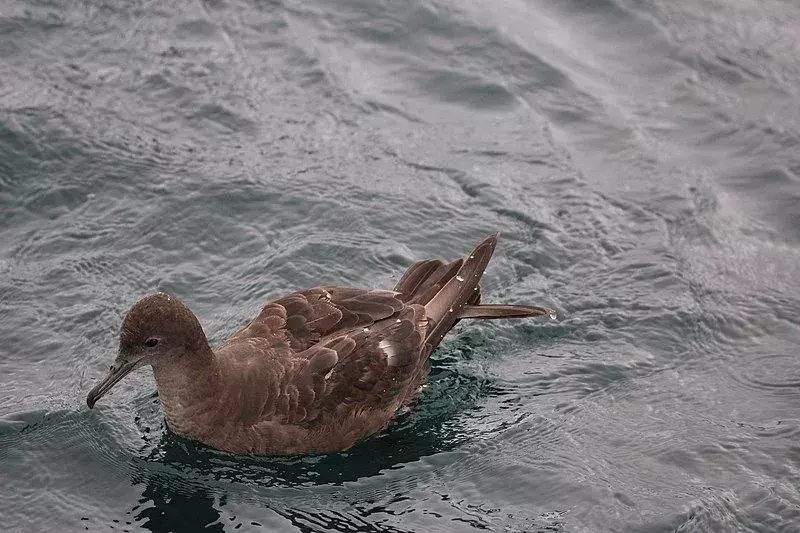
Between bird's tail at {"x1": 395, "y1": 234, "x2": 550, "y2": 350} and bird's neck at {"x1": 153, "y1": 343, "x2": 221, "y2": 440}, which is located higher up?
bird's tail at {"x1": 395, "y1": 234, "x2": 550, "y2": 350}

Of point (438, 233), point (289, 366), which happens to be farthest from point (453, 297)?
point (438, 233)

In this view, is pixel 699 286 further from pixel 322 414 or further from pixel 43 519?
pixel 43 519

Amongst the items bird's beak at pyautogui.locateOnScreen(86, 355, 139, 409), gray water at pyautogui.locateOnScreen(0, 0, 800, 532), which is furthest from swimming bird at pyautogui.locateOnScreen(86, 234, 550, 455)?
gray water at pyautogui.locateOnScreen(0, 0, 800, 532)

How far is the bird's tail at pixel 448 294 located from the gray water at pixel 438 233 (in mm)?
490

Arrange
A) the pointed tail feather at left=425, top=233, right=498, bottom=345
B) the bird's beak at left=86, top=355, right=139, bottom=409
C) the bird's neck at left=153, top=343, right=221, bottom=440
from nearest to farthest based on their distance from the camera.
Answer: the bird's beak at left=86, top=355, right=139, bottom=409
the bird's neck at left=153, top=343, right=221, bottom=440
the pointed tail feather at left=425, top=233, right=498, bottom=345

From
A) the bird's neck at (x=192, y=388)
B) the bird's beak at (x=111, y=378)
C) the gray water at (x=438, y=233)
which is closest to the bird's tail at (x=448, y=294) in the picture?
the gray water at (x=438, y=233)

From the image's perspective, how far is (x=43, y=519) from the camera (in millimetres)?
6684

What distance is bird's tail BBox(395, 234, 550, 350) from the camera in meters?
7.83

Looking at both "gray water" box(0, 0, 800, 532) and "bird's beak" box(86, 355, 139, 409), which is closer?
"bird's beak" box(86, 355, 139, 409)

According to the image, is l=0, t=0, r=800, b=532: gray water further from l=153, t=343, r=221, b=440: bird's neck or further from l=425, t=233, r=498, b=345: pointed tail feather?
l=425, t=233, r=498, b=345: pointed tail feather

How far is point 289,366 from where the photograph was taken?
23.6 ft

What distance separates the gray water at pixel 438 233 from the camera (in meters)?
7.07

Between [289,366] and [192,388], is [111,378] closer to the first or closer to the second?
[192,388]

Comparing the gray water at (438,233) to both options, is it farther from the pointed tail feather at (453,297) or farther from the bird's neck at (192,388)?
the pointed tail feather at (453,297)
